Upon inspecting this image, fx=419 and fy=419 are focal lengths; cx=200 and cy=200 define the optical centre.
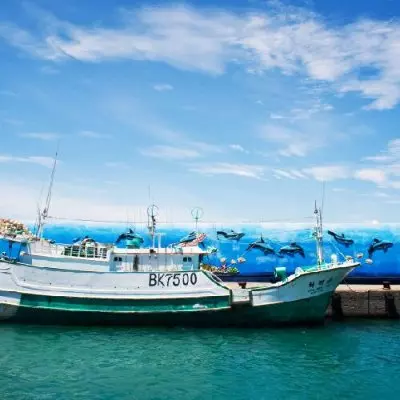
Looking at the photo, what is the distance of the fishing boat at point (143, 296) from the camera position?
2327cm

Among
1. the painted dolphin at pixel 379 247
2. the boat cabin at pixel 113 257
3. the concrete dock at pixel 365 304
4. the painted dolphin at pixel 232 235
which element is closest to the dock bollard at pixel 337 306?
the concrete dock at pixel 365 304

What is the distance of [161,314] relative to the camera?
76.5 ft

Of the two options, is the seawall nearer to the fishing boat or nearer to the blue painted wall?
the fishing boat

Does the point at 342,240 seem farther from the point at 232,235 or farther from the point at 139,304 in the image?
the point at 139,304

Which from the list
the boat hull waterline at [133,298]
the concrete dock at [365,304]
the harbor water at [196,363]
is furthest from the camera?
the concrete dock at [365,304]

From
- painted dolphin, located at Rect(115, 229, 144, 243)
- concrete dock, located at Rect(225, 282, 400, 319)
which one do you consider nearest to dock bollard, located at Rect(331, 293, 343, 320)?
concrete dock, located at Rect(225, 282, 400, 319)

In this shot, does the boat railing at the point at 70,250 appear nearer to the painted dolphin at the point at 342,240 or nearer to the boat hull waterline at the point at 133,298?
the boat hull waterline at the point at 133,298

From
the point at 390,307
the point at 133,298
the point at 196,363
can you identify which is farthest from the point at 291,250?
the point at 196,363

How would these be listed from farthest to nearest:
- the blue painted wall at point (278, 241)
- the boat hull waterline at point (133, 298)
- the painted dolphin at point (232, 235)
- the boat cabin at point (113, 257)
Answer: the painted dolphin at point (232, 235) < the blue painted wall at point (278, 241) < the boat cabin at point (113, 257) < the boat hull waterline at point (133, 298)

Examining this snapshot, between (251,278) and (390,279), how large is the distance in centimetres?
1236

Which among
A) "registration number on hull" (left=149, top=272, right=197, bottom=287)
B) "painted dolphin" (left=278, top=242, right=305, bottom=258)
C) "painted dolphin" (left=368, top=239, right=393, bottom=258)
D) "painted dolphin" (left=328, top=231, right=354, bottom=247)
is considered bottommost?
"registration number on hull" (left=149, top=272, right=197, bottom=287)

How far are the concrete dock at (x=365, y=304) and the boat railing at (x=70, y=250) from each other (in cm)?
1620

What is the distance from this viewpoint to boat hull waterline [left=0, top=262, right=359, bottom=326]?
23250 mm

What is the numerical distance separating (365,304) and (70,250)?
20.2m
